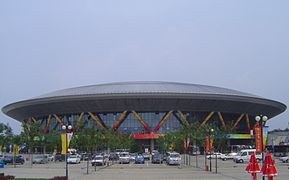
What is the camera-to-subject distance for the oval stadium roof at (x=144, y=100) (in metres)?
118

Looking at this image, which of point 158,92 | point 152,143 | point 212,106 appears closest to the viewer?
point 158,92

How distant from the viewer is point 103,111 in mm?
128250

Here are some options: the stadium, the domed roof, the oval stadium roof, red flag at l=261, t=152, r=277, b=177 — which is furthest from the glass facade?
red flag at l=261, t=152, r=277, b=177

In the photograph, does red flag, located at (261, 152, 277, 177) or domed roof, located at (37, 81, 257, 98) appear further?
domed roof, located at (37, 81, 257, 98)

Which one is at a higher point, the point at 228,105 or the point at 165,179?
the point at 228,105

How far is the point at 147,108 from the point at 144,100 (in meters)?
6.30

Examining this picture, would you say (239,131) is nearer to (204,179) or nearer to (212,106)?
(212,106)

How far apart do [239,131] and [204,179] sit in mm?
107365

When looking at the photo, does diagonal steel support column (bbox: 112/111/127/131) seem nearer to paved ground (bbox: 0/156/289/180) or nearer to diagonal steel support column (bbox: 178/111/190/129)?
diagonal steel support column (bbox: 178/111/190/129)

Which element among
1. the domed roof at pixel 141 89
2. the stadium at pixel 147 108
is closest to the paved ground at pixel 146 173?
the stadium at pixel 147 108

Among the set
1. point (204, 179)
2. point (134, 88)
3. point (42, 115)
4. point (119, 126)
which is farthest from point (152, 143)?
point (204, 179)

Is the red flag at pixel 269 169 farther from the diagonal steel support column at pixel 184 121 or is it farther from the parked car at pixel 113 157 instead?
the parked car at pixel 113 157

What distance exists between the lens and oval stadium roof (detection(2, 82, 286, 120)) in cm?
11762

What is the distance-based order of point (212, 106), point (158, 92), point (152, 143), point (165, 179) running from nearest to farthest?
1. point (165, 179)
2. point (158, 92)
3. point (212, 106)
4. point (152, 143)
